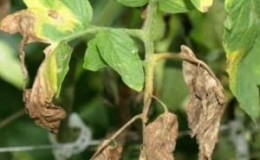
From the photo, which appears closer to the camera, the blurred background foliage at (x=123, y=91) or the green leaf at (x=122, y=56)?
the green leaf at (x=122, y=56)

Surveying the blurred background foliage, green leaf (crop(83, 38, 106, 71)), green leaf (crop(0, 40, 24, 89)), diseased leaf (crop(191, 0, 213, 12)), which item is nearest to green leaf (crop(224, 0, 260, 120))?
diseased leaf (crop(191, 0, 213, 12))

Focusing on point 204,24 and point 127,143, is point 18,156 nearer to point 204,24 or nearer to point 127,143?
point 127,143

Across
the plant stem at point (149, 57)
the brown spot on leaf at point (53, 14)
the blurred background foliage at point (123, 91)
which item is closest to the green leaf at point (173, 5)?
the plant stem at point (149, 57)

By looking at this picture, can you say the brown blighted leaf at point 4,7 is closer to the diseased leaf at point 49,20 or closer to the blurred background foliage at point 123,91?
the blurred background foliage at point 123,91

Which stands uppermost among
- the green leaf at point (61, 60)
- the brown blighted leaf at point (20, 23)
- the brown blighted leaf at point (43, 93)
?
the brown blighted leaf at point (20, 23)

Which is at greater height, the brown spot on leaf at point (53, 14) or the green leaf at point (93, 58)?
the brown spot on leaf at point (53, 14)

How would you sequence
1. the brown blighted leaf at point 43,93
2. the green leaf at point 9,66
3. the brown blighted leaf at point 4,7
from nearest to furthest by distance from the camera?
the brown blighted leaf at point 43,93
the brown blighted leaf at point 4,7
the green leaf at point 9,66

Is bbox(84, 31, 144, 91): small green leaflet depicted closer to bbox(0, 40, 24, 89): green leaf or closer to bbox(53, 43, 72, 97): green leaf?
bbox(53, 43, 72, 97): green leaf
